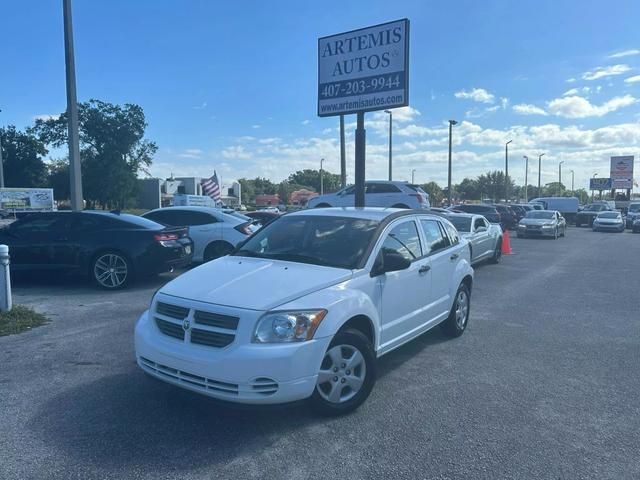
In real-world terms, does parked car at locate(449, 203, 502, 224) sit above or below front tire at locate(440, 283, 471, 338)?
above

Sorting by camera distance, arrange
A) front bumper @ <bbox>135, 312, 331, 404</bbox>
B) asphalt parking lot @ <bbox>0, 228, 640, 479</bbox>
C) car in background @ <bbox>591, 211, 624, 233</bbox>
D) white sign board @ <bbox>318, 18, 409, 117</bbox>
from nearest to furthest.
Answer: asphalt parking lot @ <bbox>0, 228, 640, 479</bbox> < front bumper @ <bbox>135, 312, 331, 404</bbox> < white sign board @ <bbox>318, 18, 409, 117</bbox> < car in background @ <bbox>591, 211, 624, 233</bbox>

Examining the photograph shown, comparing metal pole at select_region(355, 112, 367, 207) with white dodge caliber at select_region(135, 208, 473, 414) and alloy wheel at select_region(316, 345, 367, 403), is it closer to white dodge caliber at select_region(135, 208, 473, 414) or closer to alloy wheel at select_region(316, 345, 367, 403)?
white dodge caliber at select_region(135, 208, 473, 414)

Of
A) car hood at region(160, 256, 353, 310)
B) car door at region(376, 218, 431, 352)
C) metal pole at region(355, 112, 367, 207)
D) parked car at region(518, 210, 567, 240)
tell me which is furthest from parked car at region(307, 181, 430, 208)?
car hood at region(160, 256, 353, 310)

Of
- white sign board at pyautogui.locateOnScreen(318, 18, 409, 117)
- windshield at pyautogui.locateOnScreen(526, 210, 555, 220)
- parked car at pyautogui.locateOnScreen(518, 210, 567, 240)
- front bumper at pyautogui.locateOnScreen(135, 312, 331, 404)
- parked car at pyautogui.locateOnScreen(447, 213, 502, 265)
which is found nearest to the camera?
front bumper at pyautogui.locateOnScreen(135, 312, 331, 404)

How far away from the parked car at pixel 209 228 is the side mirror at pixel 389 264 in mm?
7038

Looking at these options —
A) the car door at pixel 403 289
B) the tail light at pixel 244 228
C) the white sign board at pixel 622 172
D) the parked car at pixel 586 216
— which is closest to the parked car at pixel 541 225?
the parked car at pixel 586 216

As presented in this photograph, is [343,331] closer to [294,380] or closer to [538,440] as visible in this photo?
[294,380]

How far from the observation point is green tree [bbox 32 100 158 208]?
199 ft

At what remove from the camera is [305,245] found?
491cm

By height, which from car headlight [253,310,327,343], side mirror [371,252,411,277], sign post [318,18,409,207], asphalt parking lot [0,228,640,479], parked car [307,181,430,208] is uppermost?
sign post [318,18,409,207]

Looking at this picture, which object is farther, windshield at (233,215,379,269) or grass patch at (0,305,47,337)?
grass patch at (0,305,47,337)

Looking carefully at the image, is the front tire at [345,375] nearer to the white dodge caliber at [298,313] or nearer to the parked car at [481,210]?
the white dodge caliber at [298,313]

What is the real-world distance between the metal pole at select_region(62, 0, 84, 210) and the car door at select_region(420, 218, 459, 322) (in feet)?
33.1

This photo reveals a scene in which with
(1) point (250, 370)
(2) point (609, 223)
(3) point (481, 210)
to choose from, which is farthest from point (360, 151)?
(2) point (609, 223)
